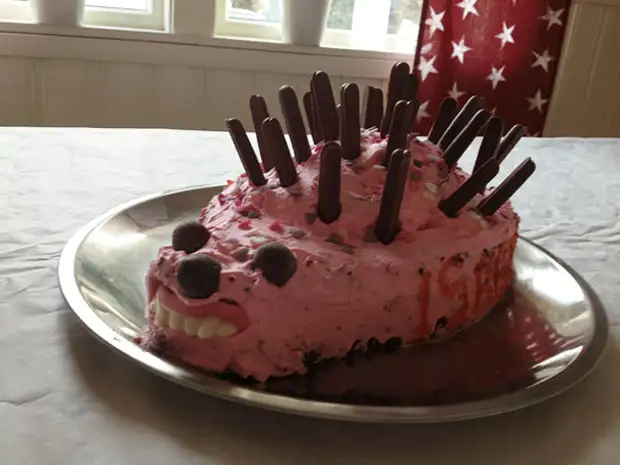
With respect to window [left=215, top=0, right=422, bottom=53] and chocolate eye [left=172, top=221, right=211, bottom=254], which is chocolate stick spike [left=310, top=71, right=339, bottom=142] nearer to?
chocolate eye [left=172, top=221, right=211, bottom=254]

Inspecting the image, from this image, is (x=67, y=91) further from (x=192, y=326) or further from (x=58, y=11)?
(x=192, y=326)

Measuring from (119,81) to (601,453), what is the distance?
177 cm

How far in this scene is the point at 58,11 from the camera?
189 cm

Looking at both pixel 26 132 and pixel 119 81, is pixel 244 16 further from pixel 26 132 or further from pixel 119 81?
pixel 26 132

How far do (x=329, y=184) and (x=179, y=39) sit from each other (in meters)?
1.49

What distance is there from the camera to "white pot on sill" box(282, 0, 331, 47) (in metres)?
2.05

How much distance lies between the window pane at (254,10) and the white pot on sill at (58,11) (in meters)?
0.43

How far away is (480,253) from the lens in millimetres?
699

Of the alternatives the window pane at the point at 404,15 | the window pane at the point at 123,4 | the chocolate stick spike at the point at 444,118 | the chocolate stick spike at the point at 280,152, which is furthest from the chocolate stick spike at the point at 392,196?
the window pane at the point at 404,15

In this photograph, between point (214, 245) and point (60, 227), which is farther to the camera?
point (60, 227)

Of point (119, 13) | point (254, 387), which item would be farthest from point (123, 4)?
point (254, 387)

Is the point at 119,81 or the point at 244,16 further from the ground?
the point at 244,16

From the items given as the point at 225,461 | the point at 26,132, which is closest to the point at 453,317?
the point at 225,461

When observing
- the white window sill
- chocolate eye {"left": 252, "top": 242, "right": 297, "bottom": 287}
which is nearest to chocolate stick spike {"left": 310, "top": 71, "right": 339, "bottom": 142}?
chocolate eye {"left": 252, "top": 242, "right": 297, "bottom": 287}
